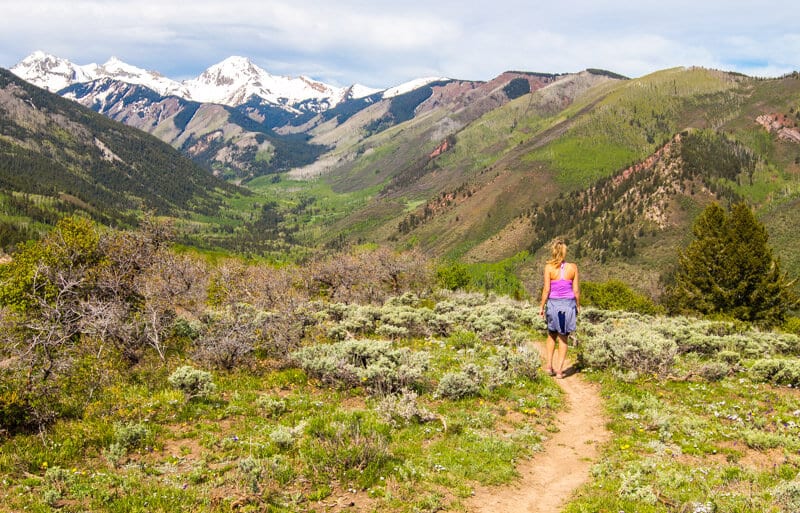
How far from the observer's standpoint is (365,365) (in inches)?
624

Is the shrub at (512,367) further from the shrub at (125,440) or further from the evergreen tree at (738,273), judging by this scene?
the evergreen tree at (738,273)

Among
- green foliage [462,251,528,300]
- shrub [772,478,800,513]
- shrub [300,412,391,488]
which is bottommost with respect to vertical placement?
green foliage [462,251,528,300]

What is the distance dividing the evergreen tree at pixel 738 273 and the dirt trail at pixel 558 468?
49152 millimetres

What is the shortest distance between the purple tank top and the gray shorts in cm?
14

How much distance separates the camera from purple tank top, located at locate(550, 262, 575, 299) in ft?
50.4

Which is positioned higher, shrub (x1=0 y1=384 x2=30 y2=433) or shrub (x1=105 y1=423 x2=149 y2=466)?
shrub (x1=0 y1=384 x2=30 y2=433)

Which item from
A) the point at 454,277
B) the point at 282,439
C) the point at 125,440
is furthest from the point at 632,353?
the point at 454,277

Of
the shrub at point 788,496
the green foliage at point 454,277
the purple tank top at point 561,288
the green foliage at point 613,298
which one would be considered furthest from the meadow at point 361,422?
the green foliage at point 613,298

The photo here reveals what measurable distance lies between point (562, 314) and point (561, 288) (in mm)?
869

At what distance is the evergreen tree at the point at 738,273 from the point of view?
5231cm

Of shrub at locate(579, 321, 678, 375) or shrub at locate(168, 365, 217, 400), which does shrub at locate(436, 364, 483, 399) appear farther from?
shrub at locate(168, 365, 217, 400)

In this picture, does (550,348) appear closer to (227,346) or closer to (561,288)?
(561,288)

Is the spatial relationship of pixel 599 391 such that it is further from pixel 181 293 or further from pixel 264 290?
pixel 264 290

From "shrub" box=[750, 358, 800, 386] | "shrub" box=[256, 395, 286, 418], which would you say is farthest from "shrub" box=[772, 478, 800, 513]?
"shrub" box=[256, 395, 286, 418]
